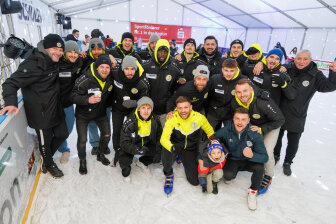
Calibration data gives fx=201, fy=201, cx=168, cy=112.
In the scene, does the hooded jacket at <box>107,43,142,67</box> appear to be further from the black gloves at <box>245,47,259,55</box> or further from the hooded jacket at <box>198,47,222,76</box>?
the black gloves at <box>245,47,259,55</box>

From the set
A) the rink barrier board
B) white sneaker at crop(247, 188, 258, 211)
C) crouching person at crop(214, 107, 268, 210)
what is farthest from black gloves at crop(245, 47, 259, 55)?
the rink barrier board

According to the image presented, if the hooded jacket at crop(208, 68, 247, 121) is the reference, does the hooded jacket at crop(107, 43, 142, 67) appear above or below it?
above

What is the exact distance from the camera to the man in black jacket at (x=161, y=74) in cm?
299

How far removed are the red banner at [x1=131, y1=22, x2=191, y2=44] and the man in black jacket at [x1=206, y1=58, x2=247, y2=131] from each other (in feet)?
48.9

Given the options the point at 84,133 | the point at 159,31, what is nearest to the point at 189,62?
the point at 84,133

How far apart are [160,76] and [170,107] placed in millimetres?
489

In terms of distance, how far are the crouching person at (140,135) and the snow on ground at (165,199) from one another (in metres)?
0.25

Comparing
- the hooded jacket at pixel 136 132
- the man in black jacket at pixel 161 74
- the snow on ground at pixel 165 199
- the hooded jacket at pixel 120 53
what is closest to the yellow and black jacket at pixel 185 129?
the hooded jacket at pixel 136 132

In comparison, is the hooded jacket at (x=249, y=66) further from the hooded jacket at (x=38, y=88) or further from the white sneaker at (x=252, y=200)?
the hooded jacket at (x=38, y=88)

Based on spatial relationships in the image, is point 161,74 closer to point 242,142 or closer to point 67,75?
point 67,75

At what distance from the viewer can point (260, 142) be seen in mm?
2373

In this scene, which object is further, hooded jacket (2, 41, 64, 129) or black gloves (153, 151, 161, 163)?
black gloves (153, 151, 161, 163)

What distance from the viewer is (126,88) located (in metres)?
2.73

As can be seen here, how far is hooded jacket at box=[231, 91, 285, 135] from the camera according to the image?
8.05 feet
